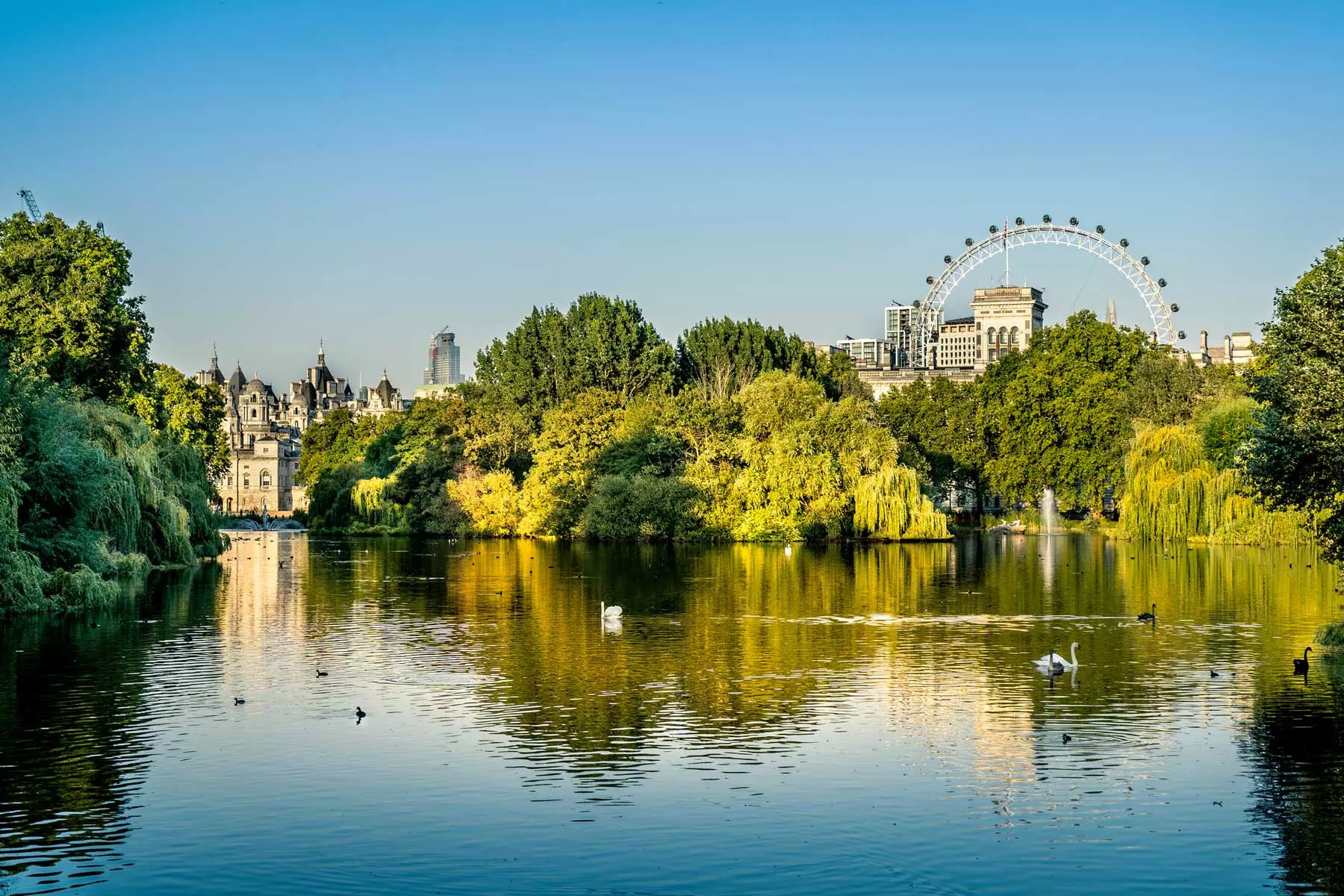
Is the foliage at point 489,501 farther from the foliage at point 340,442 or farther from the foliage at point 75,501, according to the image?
the foliage at point 75,501

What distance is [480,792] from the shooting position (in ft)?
66.0

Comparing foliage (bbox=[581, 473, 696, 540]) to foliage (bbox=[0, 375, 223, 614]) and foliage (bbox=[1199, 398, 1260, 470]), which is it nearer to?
foliage (bbox=[1199, 398, 1260, 470])

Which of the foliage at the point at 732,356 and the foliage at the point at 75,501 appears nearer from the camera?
the foliage at the point at 75,501

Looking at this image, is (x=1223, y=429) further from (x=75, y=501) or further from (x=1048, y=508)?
(x=75, y=501)

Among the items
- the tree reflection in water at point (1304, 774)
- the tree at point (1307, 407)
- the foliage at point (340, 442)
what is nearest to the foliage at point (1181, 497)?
the tree at point (1307, 407)

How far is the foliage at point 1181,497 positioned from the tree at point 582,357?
107 feet

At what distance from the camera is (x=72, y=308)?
57.8 metres

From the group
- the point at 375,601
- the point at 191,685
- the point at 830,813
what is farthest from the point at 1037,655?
the point at 375,601

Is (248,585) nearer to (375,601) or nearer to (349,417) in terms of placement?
(375,601)

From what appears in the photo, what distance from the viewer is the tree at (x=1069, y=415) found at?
96.5 metres

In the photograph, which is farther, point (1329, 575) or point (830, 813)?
point (1329, 575)

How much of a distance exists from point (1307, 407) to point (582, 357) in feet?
249

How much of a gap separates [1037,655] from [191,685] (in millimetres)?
17396

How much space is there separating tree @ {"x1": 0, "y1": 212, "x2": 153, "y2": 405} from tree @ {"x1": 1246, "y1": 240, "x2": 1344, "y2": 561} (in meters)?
40.3
